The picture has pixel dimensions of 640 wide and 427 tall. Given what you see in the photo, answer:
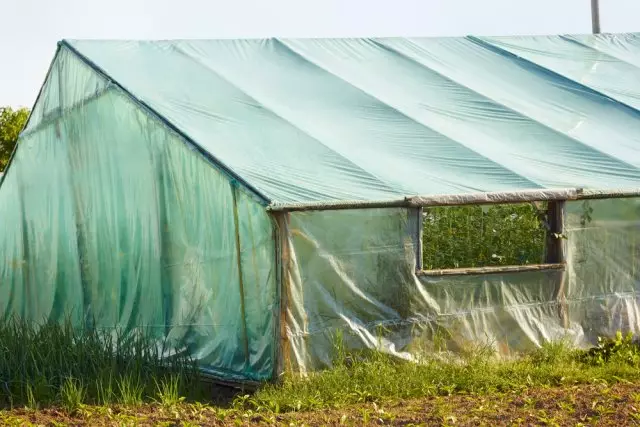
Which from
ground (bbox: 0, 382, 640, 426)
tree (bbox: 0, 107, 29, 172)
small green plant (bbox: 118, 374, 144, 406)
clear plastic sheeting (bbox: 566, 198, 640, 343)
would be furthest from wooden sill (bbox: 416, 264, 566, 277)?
tree (bbox: 0, 107, 29, 172)

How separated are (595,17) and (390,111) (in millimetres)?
9015

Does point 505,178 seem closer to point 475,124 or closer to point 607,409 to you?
point 475,124

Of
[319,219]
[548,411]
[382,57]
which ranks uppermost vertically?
[382,57]

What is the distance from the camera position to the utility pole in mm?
18609

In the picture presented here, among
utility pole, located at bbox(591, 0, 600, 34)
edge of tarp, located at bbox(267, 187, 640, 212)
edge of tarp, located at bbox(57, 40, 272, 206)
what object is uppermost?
utility pole, located at bbox(591, 0, 600, 34)

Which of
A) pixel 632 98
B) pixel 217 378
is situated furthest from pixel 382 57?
pixel 217 378

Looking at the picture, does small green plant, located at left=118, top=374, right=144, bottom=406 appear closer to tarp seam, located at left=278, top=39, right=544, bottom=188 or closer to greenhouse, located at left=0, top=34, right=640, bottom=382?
greenhouse, located at left=0, top=34, right=640, bottom=382

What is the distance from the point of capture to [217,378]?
9094 millimetres

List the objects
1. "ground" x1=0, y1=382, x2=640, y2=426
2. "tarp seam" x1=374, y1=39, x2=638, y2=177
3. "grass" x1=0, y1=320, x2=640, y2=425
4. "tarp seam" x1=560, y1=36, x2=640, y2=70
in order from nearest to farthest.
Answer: "ground" x1=0, y1=382, x2=640, y2=426 → "grass" x1=0, y1=320, x2=640, y2=425 → "tarp seam" x1=374, y1=39, x2=638, y2=177 → "tarp seam" x1=560, y1=36, x2=640, y2=70

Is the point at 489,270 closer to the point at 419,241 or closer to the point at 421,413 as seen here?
the point at 419,241

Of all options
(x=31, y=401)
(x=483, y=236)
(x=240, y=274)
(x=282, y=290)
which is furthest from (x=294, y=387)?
(x=483, y=236)

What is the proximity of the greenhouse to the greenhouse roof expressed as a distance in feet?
0.09

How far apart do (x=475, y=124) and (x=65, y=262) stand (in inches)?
174

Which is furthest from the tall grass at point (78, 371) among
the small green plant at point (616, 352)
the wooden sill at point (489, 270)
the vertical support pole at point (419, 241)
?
the small green plant at point (616, 352)
